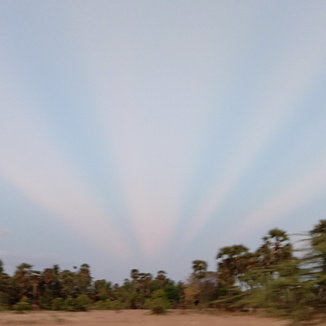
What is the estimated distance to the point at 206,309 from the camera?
39.9m

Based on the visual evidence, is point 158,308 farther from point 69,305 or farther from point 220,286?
point 69,305

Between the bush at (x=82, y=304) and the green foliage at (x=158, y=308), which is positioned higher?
the bush at (x=82, y=304)

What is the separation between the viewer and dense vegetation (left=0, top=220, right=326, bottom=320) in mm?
6828

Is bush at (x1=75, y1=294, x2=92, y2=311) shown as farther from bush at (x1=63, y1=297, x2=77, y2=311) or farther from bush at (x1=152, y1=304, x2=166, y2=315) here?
bush at (x1=152, y1=304, x2=166, y2=315)

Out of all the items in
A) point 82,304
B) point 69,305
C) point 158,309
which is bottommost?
point 158,309

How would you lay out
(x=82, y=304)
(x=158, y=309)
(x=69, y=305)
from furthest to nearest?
(x=69, y=305) < (x=82, y=304) < (x=158, y=309)

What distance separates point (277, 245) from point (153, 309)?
13949 mm

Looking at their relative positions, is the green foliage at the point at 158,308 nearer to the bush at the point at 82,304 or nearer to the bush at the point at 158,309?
the bush at the point at 158,309

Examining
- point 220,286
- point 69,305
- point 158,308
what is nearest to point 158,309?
point 158,308

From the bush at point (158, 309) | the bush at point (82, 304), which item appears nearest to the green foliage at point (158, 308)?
the bush at point (158, 309)

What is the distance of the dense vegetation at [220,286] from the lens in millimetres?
6828

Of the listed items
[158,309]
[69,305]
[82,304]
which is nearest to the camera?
[158,309]

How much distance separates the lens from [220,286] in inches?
1587

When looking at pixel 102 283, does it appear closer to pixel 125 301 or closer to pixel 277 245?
pixel 125 301
